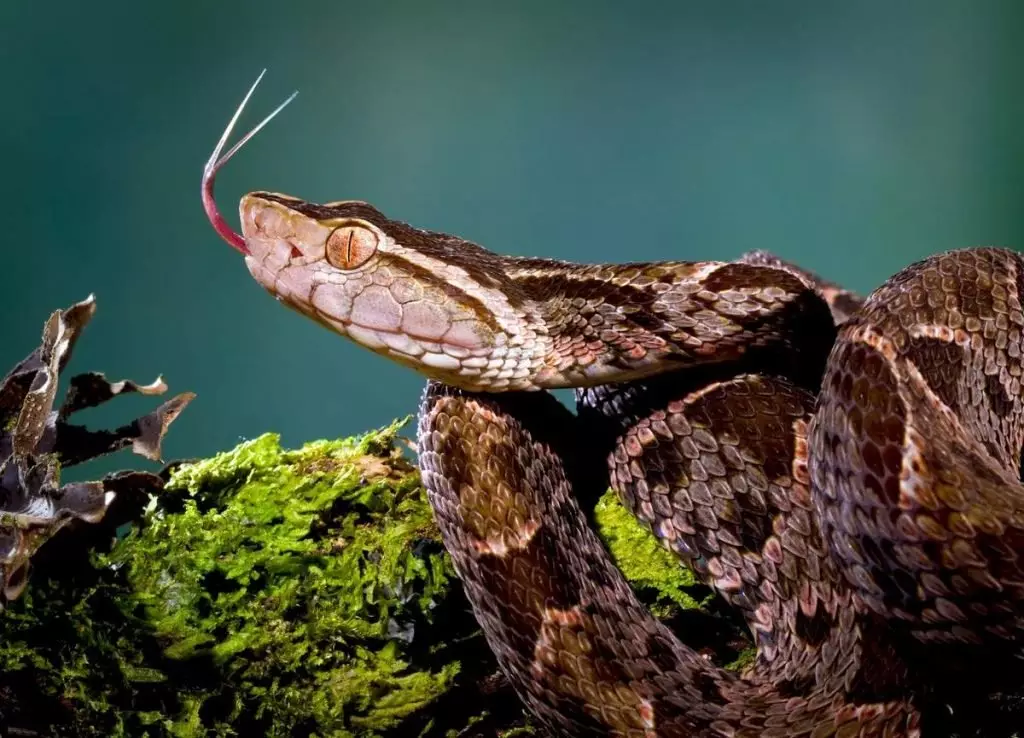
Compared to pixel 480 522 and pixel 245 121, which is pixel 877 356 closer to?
pixel 480 522

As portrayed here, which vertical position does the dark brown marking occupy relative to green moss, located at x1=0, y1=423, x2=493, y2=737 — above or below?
above

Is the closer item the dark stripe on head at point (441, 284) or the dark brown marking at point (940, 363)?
the dark brown marking at point (940, 363)

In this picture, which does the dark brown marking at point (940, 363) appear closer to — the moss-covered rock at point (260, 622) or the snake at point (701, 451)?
the snake at point (701, 451)

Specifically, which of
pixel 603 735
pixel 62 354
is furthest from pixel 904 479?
pixel 62 354

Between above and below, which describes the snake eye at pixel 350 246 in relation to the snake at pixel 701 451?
above

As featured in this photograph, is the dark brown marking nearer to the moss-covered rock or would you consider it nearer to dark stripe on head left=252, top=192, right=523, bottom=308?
the moss-covered rock

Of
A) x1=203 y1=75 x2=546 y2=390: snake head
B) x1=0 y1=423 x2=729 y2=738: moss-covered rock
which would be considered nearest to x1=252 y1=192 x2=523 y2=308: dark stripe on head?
x1=203 y1=75 x2=546 y2=390: snake head

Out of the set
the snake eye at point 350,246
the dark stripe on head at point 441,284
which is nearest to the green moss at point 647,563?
the dark stripe on head at point 441,284

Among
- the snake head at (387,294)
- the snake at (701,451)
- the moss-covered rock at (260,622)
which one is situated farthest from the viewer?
the snake head at (387,294)

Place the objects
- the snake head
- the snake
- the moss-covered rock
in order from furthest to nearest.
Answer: the snake head, the moss-covered rock, the snake
